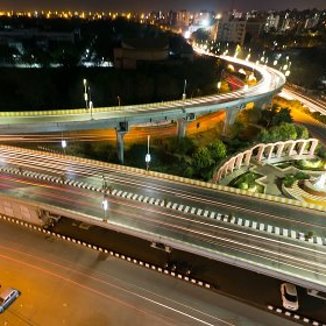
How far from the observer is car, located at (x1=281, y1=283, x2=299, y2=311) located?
2623 centimetres

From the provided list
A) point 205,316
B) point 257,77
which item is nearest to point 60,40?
point 257,77

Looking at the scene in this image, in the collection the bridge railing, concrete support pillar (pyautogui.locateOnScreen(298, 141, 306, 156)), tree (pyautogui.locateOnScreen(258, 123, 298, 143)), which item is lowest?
concrete support pillar (pyautogui.locateOnScreen(298, 141, 306, 156))

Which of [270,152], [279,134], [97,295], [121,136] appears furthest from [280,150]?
[97,295]

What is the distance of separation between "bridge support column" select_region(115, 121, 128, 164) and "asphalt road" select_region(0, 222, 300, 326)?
26.2 meters

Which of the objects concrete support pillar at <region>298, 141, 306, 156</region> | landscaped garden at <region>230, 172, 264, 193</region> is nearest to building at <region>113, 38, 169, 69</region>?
concrete support pillar at <region>298, 141, 306, 156</region>

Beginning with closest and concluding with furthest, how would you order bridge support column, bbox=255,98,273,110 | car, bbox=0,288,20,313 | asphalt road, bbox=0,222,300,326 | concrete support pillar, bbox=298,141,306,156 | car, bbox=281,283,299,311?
1. asphalt road, bbox=0,222,300,326
2. car, bbox=0,288,20,313
3. car, bbox=281,283,299,311
4. concrete support pillar, bbox=298,141,306,156
5. bridge support column, bbox=255,98,273,110

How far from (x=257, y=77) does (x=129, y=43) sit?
45765 mm

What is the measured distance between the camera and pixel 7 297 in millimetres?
26234

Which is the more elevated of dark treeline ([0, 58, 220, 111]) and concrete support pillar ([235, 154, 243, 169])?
dark treeline ([0, 58, 220, 111])

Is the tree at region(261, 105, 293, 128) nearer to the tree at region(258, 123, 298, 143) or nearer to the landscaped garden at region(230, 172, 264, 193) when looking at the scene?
the tree at region(258, 123, 298, 143)

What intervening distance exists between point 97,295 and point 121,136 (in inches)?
1268

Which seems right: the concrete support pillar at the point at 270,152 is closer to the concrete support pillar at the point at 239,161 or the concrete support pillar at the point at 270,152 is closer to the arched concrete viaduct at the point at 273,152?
the arched concrete viaduct at the point at 273,152

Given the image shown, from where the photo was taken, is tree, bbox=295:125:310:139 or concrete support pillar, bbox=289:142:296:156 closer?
concrete support pillar, bbox=289:142:296:156

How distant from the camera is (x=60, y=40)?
127688 millimetres
